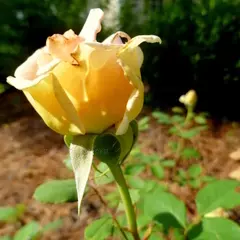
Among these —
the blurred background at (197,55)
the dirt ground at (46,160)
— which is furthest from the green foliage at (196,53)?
the dirt ground at (46,160)

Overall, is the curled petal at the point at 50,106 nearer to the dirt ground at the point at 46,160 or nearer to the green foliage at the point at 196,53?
the dirt ground at the point at 46,160

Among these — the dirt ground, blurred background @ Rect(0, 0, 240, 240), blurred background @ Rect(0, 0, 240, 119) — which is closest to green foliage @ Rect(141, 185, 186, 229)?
the dirt ground

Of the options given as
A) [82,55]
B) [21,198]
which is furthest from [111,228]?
[21,198]

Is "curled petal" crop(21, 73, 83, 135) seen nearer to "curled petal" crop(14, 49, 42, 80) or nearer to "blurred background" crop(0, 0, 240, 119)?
"curled petal" crop(14, 49, 42, 80)

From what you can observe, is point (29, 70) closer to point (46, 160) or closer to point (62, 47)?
point (62, 47)

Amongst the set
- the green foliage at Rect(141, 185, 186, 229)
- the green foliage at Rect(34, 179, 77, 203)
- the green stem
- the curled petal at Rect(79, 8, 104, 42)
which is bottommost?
the green foliage at Rect(141, 185, 186, 229)

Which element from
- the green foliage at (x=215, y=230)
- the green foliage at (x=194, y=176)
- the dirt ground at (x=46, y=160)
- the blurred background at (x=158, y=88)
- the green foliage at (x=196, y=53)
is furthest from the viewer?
the green foliage at (x=196, y=53)

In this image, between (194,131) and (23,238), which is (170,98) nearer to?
(194,131)
